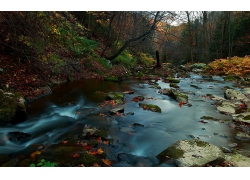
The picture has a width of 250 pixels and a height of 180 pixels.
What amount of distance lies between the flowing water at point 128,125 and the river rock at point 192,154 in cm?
34

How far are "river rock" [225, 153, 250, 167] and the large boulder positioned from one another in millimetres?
4876

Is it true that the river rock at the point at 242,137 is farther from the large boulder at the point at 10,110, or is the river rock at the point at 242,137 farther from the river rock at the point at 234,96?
the large boulder at the point at 10,110

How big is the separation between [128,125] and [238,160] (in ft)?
8.58

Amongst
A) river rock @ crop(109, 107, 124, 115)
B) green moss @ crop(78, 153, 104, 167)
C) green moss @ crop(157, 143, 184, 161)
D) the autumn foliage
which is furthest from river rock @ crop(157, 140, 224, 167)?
the autumn foliage

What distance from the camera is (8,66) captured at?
7.37m

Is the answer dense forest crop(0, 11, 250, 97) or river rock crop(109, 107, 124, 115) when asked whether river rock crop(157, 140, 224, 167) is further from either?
dense forest crop(0, 11, 250, 97)

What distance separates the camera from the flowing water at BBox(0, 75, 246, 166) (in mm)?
4027

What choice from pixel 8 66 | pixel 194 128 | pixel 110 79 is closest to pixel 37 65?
pixel 8 66

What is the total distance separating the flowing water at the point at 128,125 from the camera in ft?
13.2

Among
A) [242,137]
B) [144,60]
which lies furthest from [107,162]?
[144,60]

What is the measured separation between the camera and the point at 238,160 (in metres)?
3.32

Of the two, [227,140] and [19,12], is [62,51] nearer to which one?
[19,12]

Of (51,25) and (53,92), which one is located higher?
(51,25)
